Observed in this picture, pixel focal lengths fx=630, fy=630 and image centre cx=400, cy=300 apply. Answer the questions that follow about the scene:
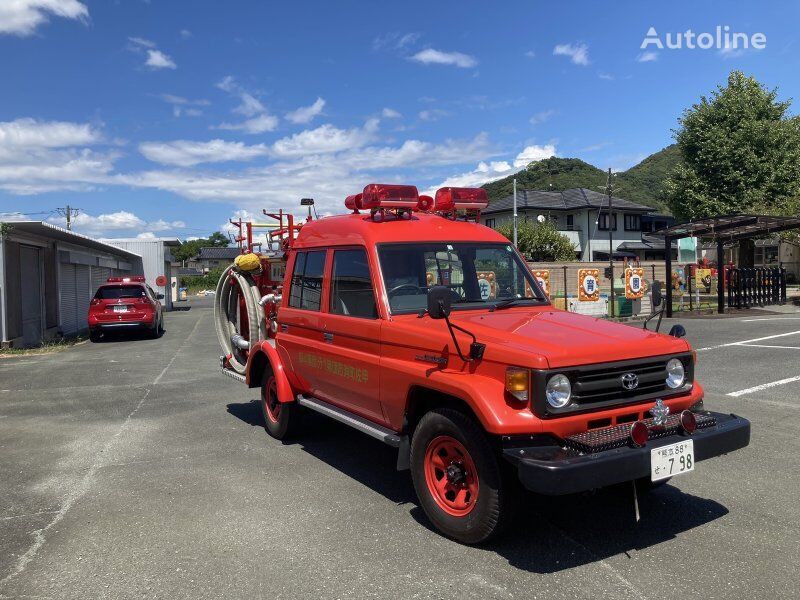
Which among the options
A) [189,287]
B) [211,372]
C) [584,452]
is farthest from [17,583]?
[189,287]

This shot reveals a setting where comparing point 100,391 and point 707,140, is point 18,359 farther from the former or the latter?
point 707,140

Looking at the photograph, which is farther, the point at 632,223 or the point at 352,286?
the point at 632,223

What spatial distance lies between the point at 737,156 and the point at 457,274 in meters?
35.2

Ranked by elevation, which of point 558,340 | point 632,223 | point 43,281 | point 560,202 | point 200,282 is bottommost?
point 558,340

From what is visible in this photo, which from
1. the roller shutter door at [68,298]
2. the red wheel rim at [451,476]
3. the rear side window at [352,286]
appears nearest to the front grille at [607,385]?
the red wheel rim at [451,476]

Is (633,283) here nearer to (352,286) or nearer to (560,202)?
(352,286)

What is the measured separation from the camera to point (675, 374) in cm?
408

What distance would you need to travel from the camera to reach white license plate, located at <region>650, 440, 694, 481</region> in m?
3.52

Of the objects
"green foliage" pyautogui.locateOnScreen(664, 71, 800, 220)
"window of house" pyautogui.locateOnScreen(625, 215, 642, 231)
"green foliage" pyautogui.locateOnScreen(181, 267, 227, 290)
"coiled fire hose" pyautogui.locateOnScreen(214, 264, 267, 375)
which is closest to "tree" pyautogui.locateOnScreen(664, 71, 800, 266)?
"green foliage" pyautogui.locateOnScreen(664, 71, 800, 220)

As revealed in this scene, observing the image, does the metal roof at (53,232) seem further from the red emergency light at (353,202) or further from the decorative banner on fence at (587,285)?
the decorative banner on fence at (587,285)

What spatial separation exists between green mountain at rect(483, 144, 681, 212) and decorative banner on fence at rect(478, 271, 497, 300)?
68904mm

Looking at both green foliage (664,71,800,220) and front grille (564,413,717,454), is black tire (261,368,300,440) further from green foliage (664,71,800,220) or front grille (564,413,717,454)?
green foliage (664,71,800,220)

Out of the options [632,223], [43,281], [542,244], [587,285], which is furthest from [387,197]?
[632,223]

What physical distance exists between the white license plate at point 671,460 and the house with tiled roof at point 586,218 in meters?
49.3
